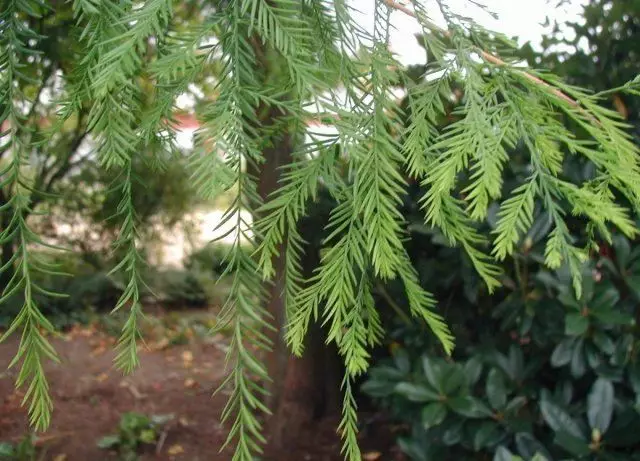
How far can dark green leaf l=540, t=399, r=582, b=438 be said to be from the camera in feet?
7.34

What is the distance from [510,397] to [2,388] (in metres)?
2.74

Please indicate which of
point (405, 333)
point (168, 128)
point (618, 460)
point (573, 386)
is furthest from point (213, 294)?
point (168, 128)

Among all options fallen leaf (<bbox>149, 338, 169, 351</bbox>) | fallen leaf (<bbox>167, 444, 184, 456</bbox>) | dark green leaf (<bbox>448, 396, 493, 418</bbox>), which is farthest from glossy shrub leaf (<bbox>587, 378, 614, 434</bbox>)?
fallen leaf (<bbox>149, 338, 169, 351</bbox>)

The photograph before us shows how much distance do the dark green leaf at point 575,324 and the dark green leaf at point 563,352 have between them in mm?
74

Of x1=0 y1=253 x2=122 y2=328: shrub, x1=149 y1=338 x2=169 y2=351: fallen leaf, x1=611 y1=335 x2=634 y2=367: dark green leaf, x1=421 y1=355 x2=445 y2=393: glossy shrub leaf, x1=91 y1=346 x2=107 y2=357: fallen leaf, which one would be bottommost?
x1=421 y1=355 x2=445 y2=393: glossy shrub leaf

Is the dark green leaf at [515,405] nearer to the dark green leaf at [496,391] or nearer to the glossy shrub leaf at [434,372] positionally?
the dark green leaf at [496,391]

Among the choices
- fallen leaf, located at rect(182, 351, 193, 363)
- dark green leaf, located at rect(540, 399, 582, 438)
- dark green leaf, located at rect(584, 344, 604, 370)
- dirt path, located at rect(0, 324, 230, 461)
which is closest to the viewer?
dark green leaf, located at rect(540, 399, 582, 438)

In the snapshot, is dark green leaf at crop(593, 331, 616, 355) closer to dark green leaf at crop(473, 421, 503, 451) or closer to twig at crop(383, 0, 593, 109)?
dark green leaf at crop(473, 421, 503, 451)

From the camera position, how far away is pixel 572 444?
6.99ft

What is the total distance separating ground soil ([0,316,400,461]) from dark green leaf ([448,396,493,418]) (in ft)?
2.80

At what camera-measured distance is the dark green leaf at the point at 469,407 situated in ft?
7.66

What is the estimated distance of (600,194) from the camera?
1.05m

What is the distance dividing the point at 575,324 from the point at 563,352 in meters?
0.15

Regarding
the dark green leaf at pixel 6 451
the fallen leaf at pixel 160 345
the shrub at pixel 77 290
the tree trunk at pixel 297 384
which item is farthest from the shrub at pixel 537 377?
the shrub at pixel 77 290
